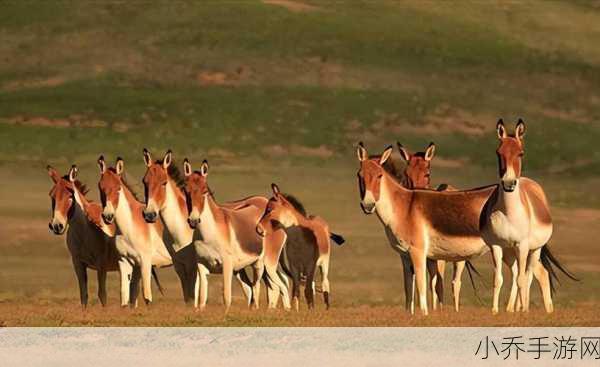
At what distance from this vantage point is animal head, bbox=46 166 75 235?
33681 millimetres

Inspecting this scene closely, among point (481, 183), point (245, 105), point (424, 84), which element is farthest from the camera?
point (424, 84)

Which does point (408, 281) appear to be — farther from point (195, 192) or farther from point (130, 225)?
point (130, 225)

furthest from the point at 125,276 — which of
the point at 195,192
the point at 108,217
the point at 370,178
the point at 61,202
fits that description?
the point at 370,178

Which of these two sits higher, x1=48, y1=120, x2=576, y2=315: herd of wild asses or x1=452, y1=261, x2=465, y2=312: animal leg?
x1=48, y1=120, x2=576, y2=315: herd of wild asses

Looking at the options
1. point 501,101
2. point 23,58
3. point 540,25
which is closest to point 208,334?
point 501,101

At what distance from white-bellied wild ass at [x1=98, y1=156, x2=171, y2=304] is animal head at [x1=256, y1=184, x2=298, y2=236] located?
1.97 meters

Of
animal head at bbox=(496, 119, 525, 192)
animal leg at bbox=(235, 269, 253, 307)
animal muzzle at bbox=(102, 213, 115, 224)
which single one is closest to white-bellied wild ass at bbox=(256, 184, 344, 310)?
animal leg at bbox=(235, 269, 253, 307)

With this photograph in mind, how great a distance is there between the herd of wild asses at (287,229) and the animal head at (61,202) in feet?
0.06

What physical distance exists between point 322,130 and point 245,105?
682 cm

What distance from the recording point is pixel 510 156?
97.7 ft

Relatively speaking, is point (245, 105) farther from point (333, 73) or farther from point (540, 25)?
point (540, 25)

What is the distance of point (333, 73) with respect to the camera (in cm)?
11875

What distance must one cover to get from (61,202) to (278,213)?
409cm

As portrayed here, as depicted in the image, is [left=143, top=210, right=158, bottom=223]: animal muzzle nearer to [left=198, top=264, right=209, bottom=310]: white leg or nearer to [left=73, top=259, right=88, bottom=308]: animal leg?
[left=198, top=264, right=209, bottom=310]: white leg
